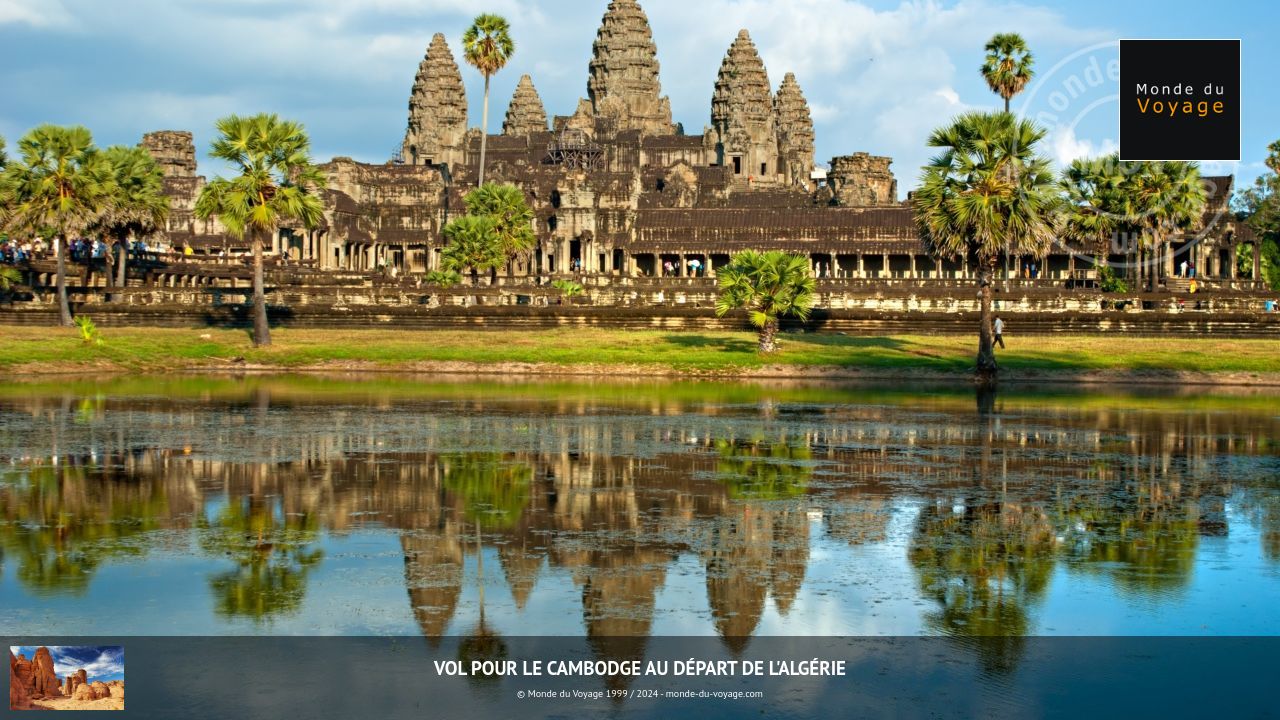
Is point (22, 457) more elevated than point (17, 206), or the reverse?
point (17, 206)

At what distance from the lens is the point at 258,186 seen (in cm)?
4569

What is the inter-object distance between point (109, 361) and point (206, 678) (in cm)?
3433

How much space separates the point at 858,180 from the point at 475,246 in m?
51.4

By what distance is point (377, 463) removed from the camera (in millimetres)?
19938

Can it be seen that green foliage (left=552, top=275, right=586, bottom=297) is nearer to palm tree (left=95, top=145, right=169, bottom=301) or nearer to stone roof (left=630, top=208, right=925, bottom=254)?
palm tree (left=95, top=145, right=169, bottom=301)

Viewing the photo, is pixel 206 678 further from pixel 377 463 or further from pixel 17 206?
pixel 17 206

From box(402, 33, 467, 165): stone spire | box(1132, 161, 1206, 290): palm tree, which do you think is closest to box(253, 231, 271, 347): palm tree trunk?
box(1132, 161, 1206, 290): palm tree

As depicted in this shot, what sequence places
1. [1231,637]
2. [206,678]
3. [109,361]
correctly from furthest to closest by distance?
[109,361] → [1231,637] → [206,678]

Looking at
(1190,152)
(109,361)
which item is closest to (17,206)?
(109,361)

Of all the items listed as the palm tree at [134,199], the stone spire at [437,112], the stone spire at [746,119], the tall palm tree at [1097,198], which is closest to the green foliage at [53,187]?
the palm tree at [134,199]

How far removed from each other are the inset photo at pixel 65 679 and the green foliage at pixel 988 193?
108 feet

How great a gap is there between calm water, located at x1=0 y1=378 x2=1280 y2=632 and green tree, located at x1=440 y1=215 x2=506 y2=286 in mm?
48314

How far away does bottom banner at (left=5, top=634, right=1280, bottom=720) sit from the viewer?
9242 mm

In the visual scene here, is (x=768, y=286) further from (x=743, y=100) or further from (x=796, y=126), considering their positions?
(x=796, y=126)
